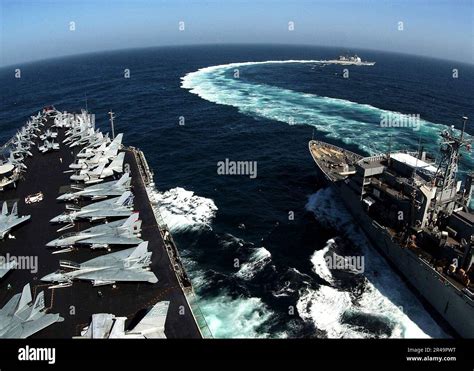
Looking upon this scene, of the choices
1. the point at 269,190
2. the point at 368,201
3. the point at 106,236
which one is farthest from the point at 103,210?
the point at 368,201

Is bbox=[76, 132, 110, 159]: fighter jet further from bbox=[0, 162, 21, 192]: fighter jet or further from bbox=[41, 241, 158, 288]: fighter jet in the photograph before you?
bbox=[41, 241, 158, 288]: fighter jet

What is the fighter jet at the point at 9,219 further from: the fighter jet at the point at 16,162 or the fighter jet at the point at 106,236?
the fighter jet at the point at 16,162

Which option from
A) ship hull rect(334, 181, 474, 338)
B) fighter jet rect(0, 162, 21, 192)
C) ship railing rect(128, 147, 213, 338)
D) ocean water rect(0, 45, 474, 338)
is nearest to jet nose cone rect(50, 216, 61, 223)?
ship railing rect(128, 147, 213, 338)

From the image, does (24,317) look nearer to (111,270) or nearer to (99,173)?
(111,270)

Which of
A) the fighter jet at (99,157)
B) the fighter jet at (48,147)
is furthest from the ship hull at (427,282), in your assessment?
the fighter jet at (48,147)

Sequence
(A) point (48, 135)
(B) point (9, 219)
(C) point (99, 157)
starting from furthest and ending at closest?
(A) point (48, 135), (C) point (99, 157), (B) point (9, 219)

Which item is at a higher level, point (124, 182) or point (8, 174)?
point (8, 174)
